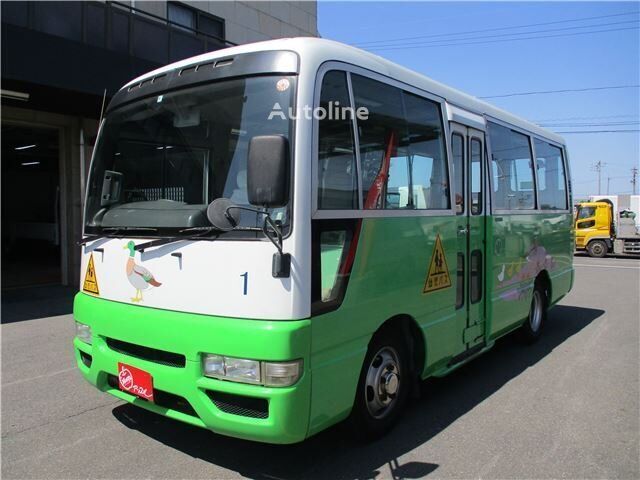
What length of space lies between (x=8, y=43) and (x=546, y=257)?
27.0 ft

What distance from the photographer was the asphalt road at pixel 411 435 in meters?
3.32

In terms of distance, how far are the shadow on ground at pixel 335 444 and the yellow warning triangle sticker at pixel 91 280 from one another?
3.63 ft

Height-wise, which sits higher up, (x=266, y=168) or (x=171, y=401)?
(x=266, y=168)

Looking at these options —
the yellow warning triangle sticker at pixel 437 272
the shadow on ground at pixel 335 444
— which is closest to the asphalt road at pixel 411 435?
the shadow on ground at pixel 335 444

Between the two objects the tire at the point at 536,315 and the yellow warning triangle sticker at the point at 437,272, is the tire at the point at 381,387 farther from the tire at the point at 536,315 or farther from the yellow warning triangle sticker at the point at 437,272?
the tire at the point at 536,315

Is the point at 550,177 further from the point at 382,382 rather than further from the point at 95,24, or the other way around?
the point at 95,24

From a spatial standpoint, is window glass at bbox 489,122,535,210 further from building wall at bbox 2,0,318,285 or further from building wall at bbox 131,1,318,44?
building wall at bbox 131,1,318,44

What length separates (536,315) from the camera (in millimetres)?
6773

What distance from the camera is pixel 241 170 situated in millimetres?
3139

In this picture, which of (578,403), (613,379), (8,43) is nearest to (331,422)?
(578,403)

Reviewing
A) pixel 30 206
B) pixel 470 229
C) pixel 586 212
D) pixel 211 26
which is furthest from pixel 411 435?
pixel 586 212

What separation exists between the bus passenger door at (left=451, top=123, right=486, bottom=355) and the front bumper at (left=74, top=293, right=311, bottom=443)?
2261mm

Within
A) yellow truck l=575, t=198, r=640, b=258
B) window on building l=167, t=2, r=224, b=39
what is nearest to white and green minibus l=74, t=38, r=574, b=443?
window on building l=167, t=2, r=224, b=39

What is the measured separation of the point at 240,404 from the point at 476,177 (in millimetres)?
3325
